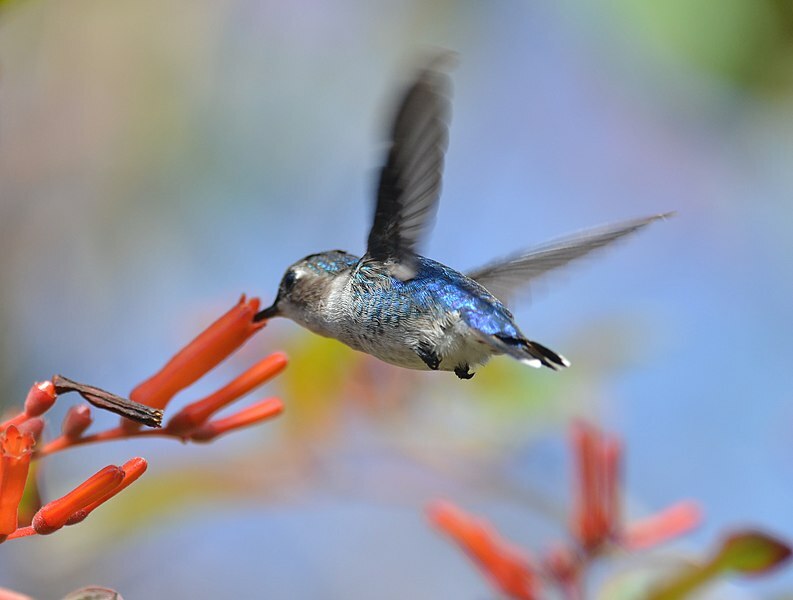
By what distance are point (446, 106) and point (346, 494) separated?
5.93 feet

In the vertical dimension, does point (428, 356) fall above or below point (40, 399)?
above

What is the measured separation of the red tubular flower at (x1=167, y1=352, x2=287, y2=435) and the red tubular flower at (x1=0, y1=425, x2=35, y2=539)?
324mm

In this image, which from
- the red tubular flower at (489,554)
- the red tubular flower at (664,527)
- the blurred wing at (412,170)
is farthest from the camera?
the red tubular flower at (664,527)

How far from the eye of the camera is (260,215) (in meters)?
4.11

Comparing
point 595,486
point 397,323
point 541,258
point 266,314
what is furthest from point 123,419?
point 595,486

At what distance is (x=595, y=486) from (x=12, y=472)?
3.88ft

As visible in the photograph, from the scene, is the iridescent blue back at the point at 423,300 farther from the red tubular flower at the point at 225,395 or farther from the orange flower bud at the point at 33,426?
the orange flower bud at the point at 33,426

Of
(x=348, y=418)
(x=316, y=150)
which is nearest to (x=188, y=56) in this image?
(x=316, y=150)

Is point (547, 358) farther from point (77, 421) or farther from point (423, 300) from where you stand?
point (77, 421)

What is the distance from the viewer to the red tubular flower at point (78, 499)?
120cm

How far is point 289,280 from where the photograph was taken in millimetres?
1642

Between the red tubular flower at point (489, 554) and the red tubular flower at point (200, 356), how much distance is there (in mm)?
684

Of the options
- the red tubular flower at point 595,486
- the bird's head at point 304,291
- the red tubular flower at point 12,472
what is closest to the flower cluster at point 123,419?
the red tubular flower at point 12,472

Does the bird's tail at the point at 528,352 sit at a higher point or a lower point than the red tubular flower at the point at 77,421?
higher
